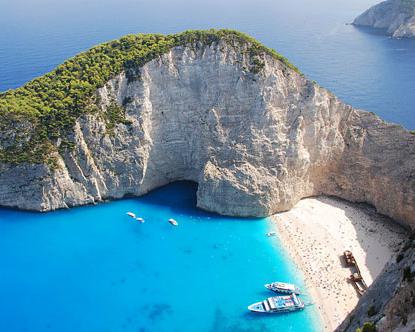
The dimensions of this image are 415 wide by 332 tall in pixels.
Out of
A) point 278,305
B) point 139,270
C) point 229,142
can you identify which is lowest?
point 139,270

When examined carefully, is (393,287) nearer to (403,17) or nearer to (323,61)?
(323,61)

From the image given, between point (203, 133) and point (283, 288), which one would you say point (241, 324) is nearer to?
point (283, 288)

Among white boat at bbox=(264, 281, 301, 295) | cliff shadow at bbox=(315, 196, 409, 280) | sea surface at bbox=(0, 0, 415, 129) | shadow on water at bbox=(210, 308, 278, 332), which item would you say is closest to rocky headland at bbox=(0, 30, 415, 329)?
cliff shadow at bbox=(315, 196, 409, 280)

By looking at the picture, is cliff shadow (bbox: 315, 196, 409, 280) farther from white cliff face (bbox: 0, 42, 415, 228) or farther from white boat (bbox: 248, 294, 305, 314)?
white boat (bbox: 248, 294, 305, 314)

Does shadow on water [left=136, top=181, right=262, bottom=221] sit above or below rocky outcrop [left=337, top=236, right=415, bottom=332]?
below

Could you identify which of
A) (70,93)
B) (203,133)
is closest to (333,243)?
(203,133)

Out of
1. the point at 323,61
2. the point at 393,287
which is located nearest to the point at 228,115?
the point at 393,287
